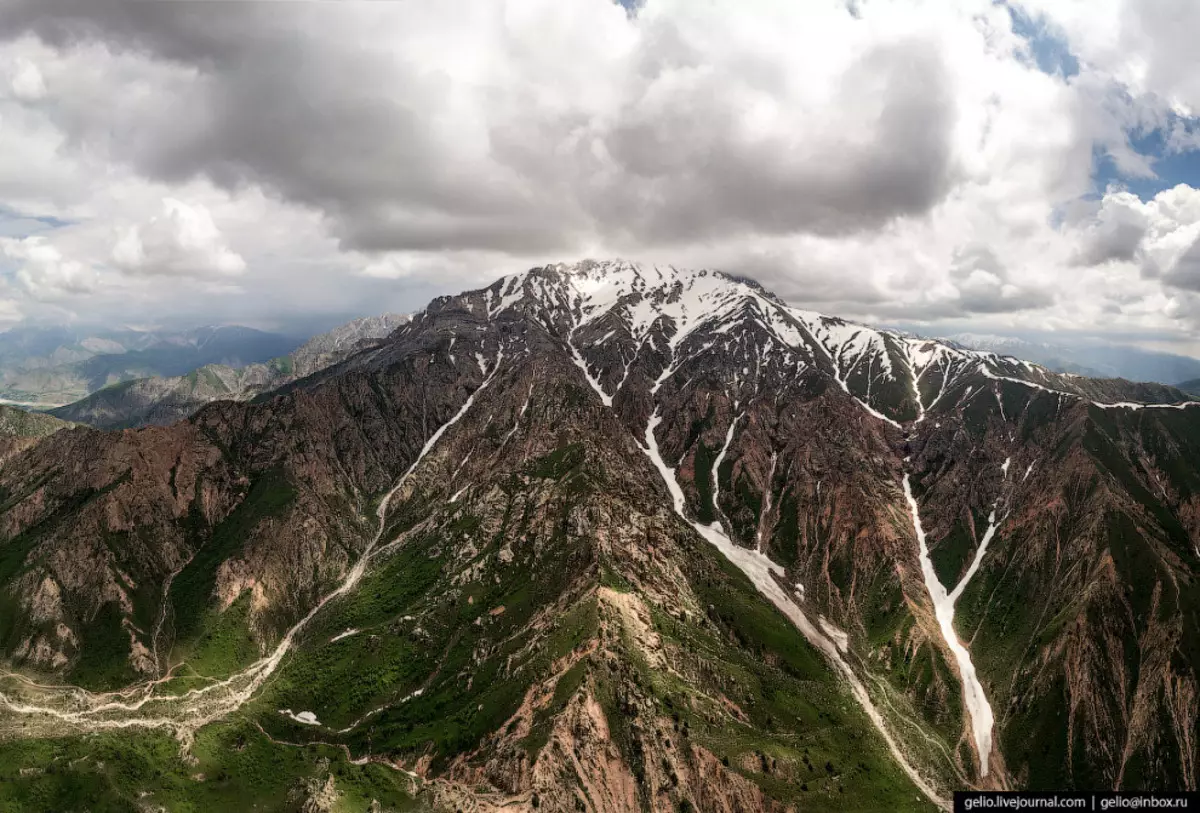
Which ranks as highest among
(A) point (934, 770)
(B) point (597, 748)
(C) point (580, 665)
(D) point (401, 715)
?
(C) point (580, 665)

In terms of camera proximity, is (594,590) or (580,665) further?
(594,590)

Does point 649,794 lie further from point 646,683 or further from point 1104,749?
point 1104,749

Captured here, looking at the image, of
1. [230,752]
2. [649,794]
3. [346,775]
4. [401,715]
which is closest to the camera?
[649,794]

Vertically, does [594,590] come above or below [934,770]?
above

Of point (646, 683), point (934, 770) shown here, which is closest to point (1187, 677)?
point (934, 770)

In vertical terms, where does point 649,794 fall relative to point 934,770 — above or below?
above

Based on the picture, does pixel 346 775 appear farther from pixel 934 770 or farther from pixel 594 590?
pixel 934 770

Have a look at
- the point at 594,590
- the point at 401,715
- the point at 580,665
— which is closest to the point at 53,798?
the point at 401,715

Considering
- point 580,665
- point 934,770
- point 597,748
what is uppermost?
point 580,665

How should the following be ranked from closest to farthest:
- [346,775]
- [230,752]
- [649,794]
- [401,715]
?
[649,794] → [346,775] → [230,752] → [401,715]
